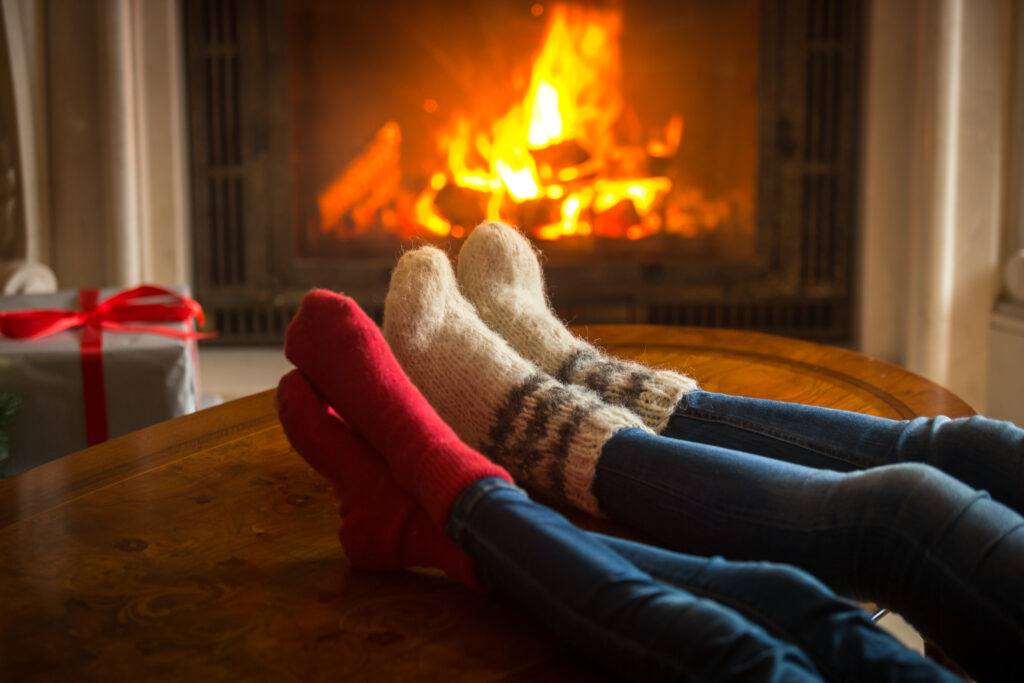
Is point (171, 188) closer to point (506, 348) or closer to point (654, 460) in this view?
point (506, 348)

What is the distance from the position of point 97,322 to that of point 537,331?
0.64 meters

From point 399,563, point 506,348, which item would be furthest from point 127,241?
point 399,563

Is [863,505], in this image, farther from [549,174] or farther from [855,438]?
[549,174]

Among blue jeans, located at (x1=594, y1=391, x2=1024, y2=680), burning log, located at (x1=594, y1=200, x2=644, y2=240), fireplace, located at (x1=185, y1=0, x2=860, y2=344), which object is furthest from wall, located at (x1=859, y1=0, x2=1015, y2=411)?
blue jeans, located at (x1=594, y1=391, x2=1024, y2=680)

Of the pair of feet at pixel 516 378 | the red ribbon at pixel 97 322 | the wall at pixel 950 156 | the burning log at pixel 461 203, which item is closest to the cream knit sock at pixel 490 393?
the pair of feet at pixel 516 378

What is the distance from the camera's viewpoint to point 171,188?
6.89ft

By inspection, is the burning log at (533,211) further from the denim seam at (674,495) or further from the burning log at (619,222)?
the denim seam at (674,495)

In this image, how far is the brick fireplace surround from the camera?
1896 millimetres

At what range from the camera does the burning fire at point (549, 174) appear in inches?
85.0

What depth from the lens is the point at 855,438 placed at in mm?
695

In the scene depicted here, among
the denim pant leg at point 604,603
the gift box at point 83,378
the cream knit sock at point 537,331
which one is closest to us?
the denim pant leg at point 604,603

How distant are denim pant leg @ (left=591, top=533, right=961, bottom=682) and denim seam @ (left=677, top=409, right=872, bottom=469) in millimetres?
226

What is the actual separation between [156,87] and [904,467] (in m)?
1.97

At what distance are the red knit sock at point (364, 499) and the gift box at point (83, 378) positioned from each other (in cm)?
50
